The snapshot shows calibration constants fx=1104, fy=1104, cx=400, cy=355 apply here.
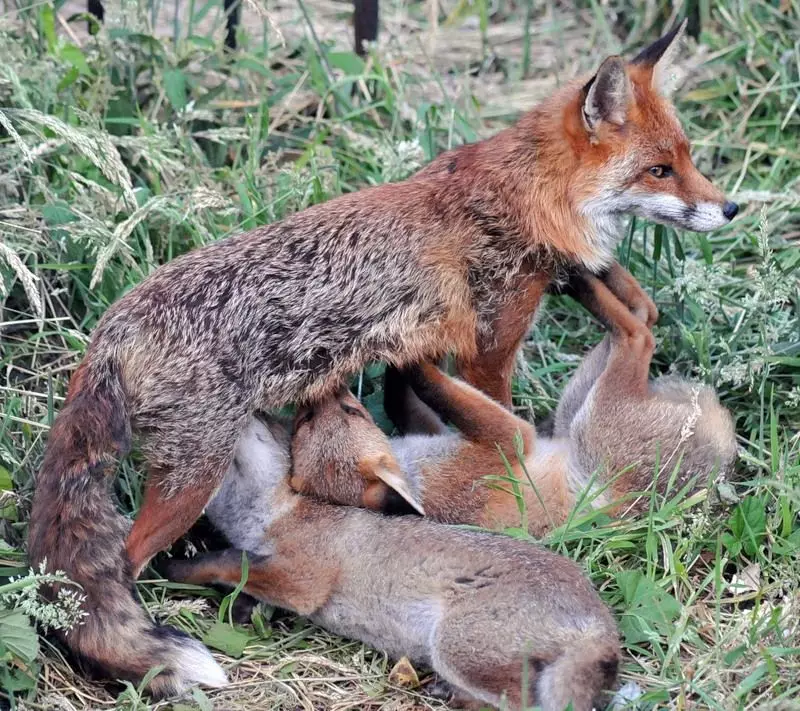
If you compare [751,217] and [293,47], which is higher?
[293,47]

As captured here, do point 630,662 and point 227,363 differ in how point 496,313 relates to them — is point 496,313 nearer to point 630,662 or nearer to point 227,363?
point 227,363

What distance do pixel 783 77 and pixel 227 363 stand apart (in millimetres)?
4341

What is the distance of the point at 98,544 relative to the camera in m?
4.27

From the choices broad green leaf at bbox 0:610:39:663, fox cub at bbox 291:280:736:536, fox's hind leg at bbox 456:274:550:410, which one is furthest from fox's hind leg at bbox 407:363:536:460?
broad green leaf at bbox 0:610:39:663

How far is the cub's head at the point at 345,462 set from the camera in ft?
15.1

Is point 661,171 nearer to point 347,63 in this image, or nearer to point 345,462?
point 345,462

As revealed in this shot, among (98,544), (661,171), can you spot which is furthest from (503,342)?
(98,544)

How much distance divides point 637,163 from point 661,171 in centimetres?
13

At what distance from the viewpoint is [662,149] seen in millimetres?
4910

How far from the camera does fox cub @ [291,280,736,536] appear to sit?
4695mm

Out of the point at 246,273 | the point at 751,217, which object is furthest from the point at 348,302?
the point at 751,217

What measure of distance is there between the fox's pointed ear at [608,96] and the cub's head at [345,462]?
1.66m

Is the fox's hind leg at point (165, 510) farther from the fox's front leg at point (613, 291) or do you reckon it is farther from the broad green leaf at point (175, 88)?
the broad green leaf at point (175, 88)

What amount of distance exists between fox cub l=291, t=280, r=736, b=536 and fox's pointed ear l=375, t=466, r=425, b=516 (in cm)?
1
